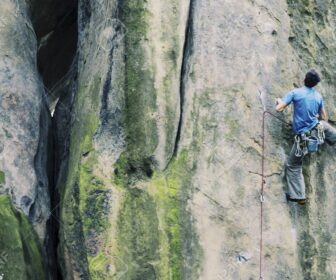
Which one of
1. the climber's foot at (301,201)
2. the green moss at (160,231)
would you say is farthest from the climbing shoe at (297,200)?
the green moss at (160,231)

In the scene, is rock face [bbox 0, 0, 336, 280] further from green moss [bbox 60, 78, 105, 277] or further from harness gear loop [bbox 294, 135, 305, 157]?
harness gear loop [bbox 294, 135, 305, 157]

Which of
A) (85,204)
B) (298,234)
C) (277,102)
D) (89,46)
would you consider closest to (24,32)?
(89,46)

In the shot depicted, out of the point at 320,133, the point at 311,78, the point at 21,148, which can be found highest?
the point at 311,78

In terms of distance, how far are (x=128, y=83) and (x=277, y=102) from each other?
1750mm

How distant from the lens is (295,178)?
8.65 meters

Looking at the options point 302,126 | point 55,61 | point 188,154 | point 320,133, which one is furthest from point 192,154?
point 55,61

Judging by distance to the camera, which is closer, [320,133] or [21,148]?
[320,133]

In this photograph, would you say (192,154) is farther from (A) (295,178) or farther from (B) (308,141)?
(B) (308,141)

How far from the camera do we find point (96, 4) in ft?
32.8

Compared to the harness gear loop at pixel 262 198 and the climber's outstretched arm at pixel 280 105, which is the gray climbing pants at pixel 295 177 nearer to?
the harness gear loop at pixel 262 198

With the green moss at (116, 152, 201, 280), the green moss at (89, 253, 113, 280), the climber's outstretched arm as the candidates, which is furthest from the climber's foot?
the green moss at (89, 253, 113, 280)

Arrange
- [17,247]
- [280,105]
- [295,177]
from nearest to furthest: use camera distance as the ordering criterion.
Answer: [280,105] < [295,177] < [17,247]

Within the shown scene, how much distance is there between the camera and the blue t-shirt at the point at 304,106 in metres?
8.49

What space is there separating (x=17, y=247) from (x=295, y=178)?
3287mm
